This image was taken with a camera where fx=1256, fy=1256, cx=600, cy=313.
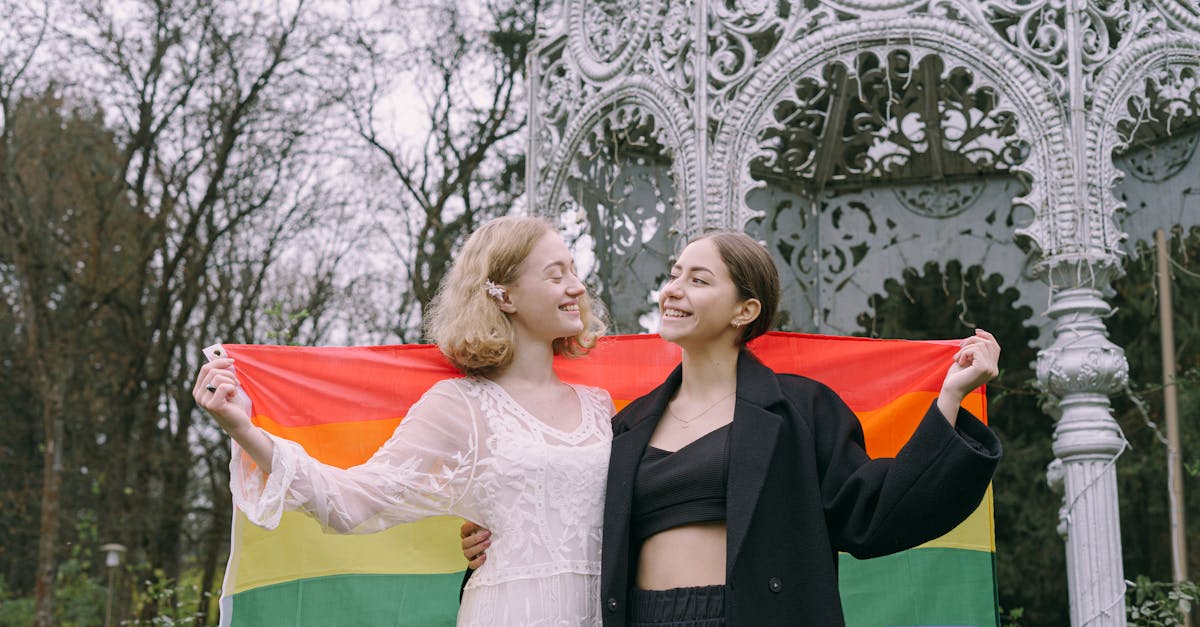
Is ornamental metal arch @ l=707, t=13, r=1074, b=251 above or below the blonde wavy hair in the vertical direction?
above

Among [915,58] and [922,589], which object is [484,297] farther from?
[915,58]

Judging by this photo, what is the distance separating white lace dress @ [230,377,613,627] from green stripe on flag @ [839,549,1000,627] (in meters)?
1.37

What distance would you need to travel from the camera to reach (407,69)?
1357 cm

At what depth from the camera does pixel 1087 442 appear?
4785mm

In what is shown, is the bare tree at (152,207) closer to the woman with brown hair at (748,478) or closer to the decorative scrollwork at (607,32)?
the decorative scrollwork at (607,32)

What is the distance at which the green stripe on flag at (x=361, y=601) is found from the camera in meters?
3.73

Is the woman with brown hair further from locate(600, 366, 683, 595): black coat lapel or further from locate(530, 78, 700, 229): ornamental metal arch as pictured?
locate(530, 78, 700, 229): ornamental metal arch

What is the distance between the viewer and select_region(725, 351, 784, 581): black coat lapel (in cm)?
268

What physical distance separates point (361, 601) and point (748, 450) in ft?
5.29

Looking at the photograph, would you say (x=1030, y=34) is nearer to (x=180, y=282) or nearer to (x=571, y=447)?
(x=571, y=447)

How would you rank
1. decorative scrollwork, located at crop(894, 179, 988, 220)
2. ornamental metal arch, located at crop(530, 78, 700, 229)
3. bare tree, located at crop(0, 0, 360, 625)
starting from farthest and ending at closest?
bare tree, located at crop(0, 0, 360, 625) → decorative scrollwork, located at crop(894, 179, 988, 220) → ornamental metal arch, located at crop(530, 78, 700, 229)

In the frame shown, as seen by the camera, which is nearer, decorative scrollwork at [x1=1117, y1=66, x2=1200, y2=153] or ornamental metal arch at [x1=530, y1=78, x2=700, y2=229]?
decorative scrollwork at [x1=1117, y1=66, x2=1200, y2=153]

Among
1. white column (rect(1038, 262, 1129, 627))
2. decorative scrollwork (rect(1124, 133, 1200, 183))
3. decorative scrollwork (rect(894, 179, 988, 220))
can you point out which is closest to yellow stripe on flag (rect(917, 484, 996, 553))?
white column (rect(1038, 262, 1129, 627))

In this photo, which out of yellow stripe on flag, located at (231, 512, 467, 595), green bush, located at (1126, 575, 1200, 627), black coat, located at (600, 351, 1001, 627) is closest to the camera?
black coat, located at (600, 351, 1001, 627)
